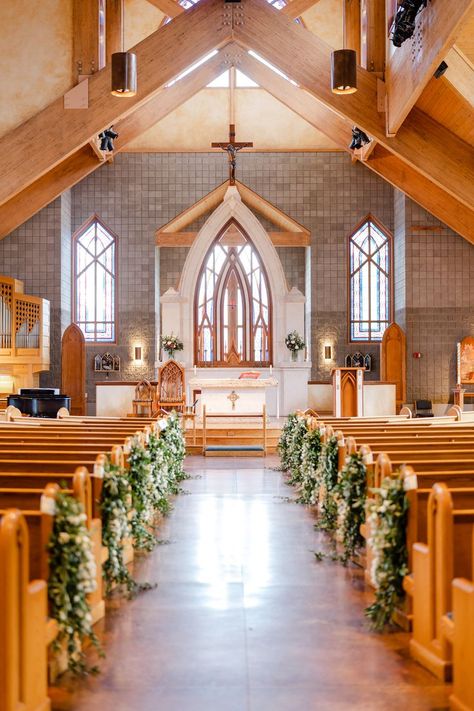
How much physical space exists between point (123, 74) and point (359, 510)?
622 cm

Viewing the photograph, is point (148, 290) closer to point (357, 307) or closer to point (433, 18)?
point (357, 307)

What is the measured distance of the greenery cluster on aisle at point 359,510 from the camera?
10.7 ft

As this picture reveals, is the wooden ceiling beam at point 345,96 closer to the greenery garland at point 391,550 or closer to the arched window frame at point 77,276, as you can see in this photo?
the arched window frame at point 77,276

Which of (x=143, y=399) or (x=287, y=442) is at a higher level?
(x=143, y=399)

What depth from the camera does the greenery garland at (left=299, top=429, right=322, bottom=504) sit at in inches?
240

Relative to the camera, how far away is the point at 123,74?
26.9ft

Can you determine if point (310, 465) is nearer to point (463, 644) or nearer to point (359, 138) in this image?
point (463, 644)

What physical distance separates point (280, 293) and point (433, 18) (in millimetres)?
8113

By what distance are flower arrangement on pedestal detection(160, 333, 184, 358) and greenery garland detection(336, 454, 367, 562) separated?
1002 centimetres

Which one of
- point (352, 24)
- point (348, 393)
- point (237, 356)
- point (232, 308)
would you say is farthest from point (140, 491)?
point (232, 308)

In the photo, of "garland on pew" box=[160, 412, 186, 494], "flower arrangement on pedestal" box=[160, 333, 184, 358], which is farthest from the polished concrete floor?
"flower arrangement on pedestal" box=[160, 333, 184, 358]

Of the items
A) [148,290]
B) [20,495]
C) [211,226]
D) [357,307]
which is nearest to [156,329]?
[148,290]

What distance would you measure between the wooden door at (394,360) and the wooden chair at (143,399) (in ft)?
16.7

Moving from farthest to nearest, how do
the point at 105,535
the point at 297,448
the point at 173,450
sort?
the point at 297,448 < the point at 173,450 < the point at 105,535
